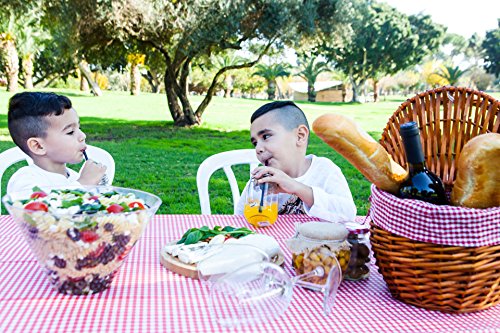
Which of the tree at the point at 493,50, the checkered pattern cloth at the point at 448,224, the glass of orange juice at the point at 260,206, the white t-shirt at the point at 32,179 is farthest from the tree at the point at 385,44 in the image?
the checkered pattern cloth at the point at 448,224

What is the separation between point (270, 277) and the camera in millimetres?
1029

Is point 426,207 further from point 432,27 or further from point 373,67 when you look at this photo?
point 432,27

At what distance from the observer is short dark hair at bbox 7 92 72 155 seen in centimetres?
219

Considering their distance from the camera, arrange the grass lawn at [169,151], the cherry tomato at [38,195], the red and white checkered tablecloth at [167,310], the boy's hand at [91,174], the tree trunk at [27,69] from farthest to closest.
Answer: the tree trunk at [27,69]
the grass lawn at [169,151]
the boy's hand at [91,174]
the cherry tomato at [38,195]
the red and white checkered tablecloth at [167,310]

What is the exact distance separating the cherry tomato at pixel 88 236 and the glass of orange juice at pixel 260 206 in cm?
90

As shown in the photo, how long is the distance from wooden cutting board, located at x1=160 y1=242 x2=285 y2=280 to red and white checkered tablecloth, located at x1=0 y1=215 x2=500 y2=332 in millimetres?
17

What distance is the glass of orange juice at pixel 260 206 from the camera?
184 centimetres

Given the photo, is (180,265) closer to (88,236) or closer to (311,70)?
(88,236)

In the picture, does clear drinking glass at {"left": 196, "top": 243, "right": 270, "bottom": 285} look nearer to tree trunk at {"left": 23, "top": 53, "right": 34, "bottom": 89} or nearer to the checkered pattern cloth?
the checkered pattern cloth

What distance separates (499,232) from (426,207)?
0.55 ft

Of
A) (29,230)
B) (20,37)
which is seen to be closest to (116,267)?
(29,230)

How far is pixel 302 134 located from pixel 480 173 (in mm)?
1432

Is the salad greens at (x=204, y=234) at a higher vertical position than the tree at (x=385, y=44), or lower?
lower

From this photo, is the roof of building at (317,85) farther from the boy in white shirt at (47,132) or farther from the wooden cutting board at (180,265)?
the wooden cutting board at (180,265)
